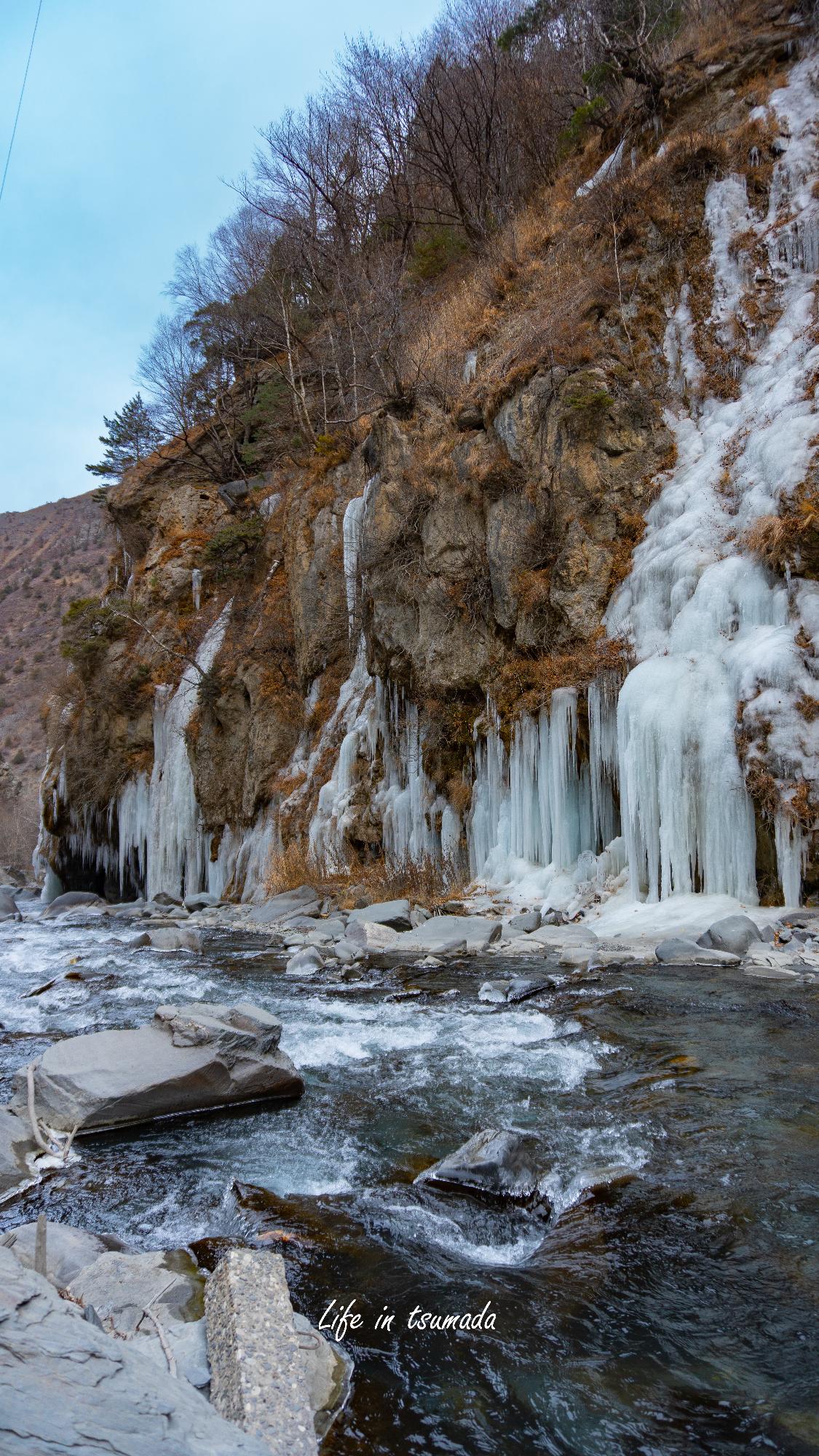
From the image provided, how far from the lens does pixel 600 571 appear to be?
12.4 meters

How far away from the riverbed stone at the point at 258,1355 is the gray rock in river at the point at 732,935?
6.04 meters

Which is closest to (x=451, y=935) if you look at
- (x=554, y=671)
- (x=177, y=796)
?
(x=554, y=671)

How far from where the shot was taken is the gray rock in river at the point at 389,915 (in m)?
11.4

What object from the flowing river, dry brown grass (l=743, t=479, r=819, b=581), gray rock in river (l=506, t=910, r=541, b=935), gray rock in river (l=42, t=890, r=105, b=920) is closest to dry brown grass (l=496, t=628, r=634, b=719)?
dry brown grass (l=743, t=479, r=819, b=581)

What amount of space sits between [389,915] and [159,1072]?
6717 millimetres

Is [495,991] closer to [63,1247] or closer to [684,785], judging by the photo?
[684,785]

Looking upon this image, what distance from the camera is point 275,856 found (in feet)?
60.5

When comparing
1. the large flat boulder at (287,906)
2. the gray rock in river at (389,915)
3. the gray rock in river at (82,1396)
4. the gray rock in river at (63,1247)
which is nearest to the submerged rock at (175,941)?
the large flat boulder at (287,906)

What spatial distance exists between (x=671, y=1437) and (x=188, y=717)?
2209 cm

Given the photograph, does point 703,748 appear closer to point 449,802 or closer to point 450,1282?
point 449,802

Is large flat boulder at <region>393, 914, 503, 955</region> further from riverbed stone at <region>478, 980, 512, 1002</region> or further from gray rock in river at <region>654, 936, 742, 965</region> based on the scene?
gray rock in river at <region>654, 936, 742, 965</region>

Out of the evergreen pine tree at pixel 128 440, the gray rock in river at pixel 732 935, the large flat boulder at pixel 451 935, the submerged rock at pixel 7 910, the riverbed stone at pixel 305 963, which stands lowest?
the submerged rock at pixel 7 910

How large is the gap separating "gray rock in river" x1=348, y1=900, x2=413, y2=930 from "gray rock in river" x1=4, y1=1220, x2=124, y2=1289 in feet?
25.8

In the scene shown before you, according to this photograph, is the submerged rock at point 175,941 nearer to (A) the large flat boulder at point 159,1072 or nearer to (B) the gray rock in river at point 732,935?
(A) the large flat boulder at point 159,1072
